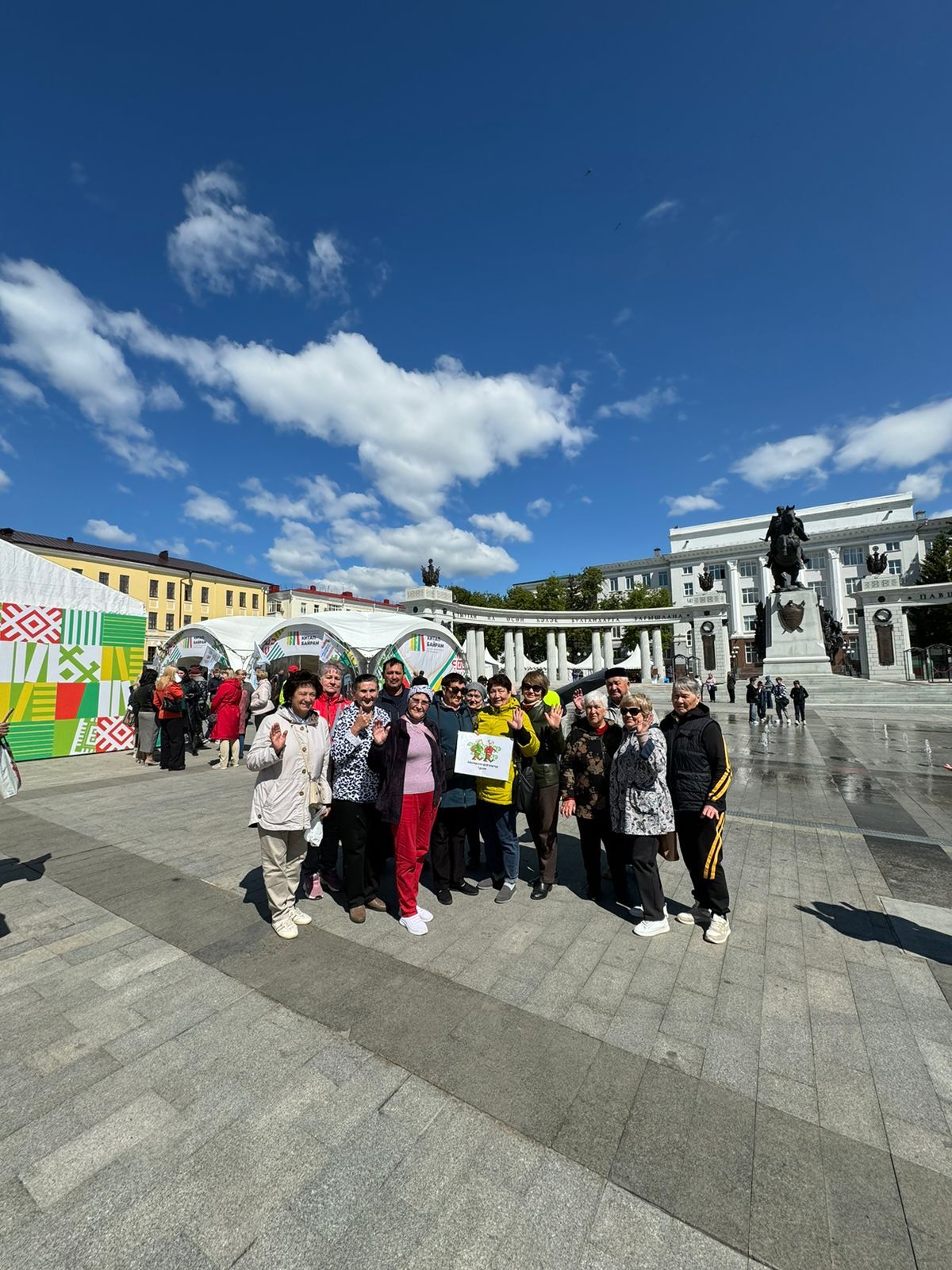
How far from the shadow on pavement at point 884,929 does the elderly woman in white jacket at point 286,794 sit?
4.30m

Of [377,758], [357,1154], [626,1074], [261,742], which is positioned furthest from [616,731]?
[357,1154]

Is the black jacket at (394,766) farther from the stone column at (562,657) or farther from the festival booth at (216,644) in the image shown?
the stone column at (562,657)

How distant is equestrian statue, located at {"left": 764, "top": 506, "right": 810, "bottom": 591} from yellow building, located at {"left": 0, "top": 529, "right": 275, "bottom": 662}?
38812 mm

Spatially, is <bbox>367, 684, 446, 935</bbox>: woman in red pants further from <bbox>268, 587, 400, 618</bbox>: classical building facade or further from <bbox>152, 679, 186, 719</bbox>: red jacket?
<bbox>268, 587, 400, 618</bbox>: classical building facade

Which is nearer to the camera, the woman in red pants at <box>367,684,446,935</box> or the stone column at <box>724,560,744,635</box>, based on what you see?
the woman in red pants at <box>367,684,446,935</box>

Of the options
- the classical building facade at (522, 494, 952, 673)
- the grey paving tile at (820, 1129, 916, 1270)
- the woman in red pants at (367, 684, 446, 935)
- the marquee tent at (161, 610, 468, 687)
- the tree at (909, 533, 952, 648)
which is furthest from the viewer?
the classical building facade at (522, 494, 952, 673)

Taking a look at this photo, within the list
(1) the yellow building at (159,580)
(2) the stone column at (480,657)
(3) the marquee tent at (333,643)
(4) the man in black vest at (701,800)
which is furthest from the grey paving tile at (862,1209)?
(1) the yellow building at (159,580)

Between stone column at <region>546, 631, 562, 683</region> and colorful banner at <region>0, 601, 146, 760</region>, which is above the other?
stone column at <region>546, 631, 562, 683</region>

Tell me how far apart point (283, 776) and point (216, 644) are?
20302mm

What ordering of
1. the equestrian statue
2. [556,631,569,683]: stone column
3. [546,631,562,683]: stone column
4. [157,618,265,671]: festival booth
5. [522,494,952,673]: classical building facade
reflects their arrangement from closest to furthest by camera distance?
[157,618,265,671]: festival booth, the equestrian statue, [556,631,569,683]: stone column, [546,631,562,683]: stone column, [522,494,952,673]: classical building facade

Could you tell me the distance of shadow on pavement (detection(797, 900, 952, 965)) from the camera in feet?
12.8

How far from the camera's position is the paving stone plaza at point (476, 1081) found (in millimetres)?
1911

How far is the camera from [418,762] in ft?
14.6

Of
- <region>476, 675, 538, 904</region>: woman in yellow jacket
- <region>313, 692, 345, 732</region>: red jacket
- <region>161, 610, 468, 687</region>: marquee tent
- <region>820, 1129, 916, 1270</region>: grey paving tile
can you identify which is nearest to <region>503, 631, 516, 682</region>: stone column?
<region>161, 610, 468, 687</region>: marquee tent
